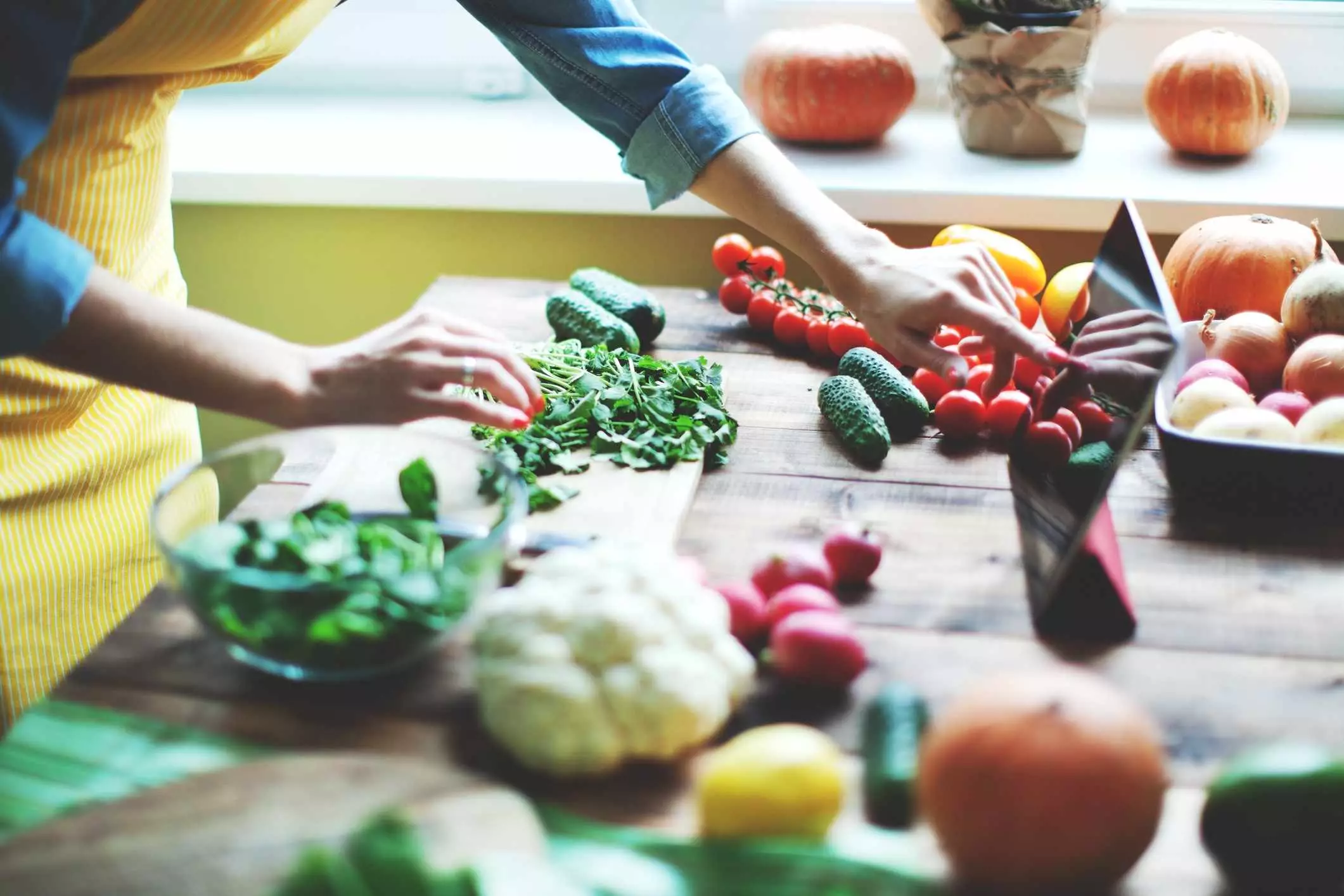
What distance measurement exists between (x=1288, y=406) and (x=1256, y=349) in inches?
4.9

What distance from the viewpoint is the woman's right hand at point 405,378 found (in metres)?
0.95

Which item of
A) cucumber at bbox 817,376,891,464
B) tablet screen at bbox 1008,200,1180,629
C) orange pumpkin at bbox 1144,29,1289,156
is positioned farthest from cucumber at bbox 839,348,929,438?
orange pumpkin at bbox 1144,29,1289,156

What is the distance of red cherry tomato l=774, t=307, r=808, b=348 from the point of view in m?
1.44

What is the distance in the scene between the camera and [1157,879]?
0.67 m

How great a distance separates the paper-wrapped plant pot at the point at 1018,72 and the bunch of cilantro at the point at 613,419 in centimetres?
77

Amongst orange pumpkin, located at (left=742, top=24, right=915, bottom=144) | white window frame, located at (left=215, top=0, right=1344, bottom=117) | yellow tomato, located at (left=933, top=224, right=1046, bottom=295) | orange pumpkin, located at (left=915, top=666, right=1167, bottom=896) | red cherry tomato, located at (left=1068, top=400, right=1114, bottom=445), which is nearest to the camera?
orange pumpkin, located at (left=915, top=666, right=1167, bottom=896)

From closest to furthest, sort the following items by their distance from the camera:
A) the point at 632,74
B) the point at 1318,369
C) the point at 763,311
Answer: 1. the point at 1318,369
2. the point at 632,74
3. the point at 763,311

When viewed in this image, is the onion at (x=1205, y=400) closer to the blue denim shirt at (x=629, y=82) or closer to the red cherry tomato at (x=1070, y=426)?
the red cherry tomato at (x=1070, y=426)

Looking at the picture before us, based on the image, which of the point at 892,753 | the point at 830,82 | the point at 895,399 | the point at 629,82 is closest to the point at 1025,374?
the point at 895,399

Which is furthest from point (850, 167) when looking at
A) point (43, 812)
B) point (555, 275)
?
point (43, 812)

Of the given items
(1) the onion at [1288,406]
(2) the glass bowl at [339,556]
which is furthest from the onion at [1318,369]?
(2) the glass bowl at [339,556]

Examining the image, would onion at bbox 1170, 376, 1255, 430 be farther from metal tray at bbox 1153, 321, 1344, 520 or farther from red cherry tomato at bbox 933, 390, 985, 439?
red cherry tomato at bbox 933, 390, 985, 439

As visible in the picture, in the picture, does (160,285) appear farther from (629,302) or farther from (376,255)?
(376,255)

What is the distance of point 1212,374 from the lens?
47.1 inches
